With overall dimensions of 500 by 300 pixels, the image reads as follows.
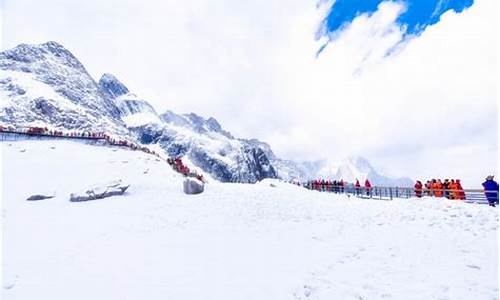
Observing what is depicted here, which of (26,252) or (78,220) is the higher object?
(78,220)

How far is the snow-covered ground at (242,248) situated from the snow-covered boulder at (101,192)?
58cm

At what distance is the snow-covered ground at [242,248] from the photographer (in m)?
8.72

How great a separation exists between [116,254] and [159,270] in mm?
2598

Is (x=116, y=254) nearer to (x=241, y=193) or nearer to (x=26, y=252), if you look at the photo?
(x=26, y=252)

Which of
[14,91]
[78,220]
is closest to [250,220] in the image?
[78,220]

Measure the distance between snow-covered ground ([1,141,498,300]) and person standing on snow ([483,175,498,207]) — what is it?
3.27 meters

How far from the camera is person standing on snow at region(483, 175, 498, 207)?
1903 cm

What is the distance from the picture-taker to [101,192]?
23.4 meters

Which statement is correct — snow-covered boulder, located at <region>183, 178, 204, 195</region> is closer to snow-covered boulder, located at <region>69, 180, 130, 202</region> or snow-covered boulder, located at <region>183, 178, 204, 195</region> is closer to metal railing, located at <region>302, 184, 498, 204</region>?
snow-covered boulder, located at <region>69, 180, 130, 202</region>

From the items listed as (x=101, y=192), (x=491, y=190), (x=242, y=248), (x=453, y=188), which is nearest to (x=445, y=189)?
(x=453, y=188)

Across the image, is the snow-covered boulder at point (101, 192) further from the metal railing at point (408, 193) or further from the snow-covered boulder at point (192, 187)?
the metal railing at point (408, 193)

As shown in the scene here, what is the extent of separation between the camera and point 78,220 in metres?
17.5

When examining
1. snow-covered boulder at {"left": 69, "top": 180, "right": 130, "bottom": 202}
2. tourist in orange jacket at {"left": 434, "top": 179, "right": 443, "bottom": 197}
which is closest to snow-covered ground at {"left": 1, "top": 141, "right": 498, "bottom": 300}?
snow-covered boulder at {"left": 69, "top": 180, "right": 130, "bottom": 202}

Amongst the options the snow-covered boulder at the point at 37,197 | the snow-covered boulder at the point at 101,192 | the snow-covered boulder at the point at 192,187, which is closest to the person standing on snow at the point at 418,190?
the snow-covered boulder at the point at 192,187
